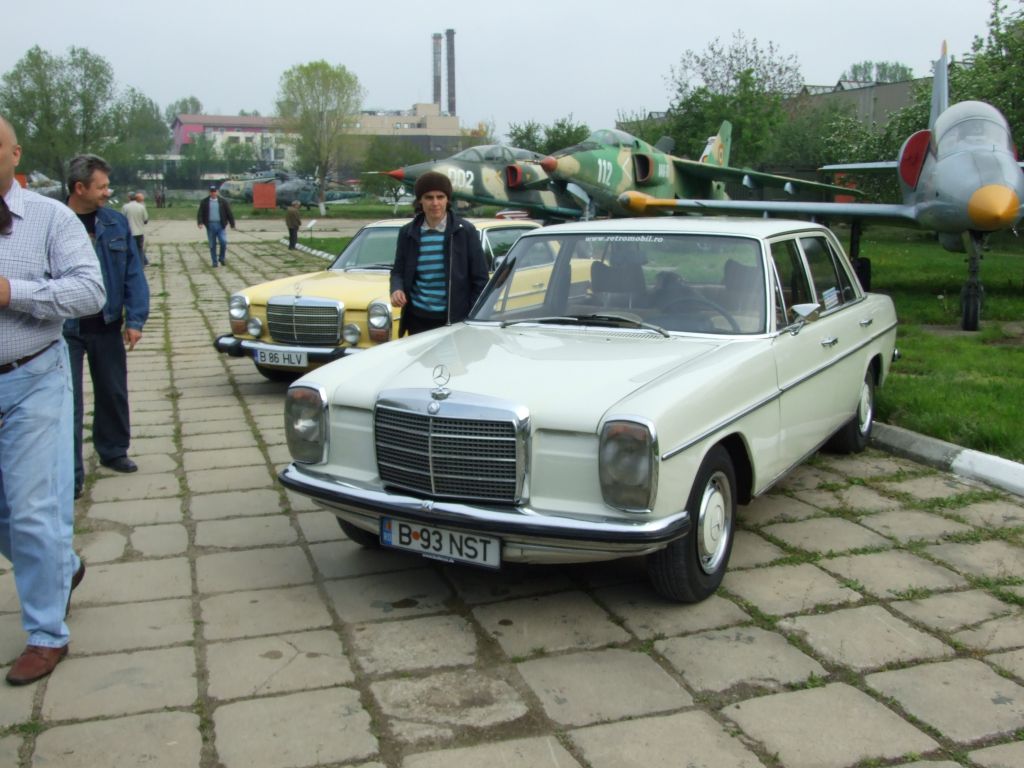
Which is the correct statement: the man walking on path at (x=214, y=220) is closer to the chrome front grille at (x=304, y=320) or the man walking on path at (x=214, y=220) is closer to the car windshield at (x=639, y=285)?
the chrome front grille at (x=304, y=320)

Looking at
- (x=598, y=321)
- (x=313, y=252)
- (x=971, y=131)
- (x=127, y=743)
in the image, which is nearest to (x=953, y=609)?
(x=598, y=321)

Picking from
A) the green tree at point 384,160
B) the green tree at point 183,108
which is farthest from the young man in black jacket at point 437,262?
the green tree at point 183,108

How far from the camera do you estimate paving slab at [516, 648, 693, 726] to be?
134 inches

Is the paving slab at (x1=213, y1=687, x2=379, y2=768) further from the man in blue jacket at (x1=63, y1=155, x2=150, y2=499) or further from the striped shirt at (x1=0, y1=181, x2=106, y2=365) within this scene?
the man in blue jacket at (x1=63, y1=155, x2=150, y2=499)

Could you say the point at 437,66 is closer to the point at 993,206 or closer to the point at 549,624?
the point at 993,206

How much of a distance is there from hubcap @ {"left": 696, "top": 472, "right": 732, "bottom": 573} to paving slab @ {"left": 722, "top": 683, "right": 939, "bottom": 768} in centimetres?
85

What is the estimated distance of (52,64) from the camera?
70.5 metres

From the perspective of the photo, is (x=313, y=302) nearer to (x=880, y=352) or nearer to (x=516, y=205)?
(x=880, y=352)

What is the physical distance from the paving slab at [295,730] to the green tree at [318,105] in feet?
230

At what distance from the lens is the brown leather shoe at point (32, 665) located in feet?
11.9

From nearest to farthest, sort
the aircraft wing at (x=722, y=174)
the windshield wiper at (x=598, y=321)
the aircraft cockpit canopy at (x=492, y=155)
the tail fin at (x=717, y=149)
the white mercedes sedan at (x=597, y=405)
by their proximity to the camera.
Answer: the white mercedes sedan at (x=597, y=405)
the windshield wiper at (x=598, y=321)
the aircraft wing at (x=722, y=174)
the aircraft cockpit canopy at (x=492, y=155)
the tail fin at (x=717, y=149)

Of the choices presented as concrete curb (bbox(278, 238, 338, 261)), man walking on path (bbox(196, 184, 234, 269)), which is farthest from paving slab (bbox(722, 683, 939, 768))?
man walking on path (bbox(196, 184, 234, 269))

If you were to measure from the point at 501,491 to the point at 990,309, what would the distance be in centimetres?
1117

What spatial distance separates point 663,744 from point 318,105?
73243 millimetres
